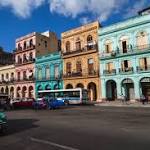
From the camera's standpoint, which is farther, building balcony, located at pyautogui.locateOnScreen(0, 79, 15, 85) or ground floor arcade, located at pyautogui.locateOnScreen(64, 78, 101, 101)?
building balcony, located at pyautogui.locateOnScreen(0, 79, 15, 85)

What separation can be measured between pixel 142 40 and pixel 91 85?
41.5 feet

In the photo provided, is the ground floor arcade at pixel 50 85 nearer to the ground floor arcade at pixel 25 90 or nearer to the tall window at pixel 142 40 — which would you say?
the ground floor arcade at pixel 25 90

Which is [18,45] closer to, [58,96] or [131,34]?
[58,96]

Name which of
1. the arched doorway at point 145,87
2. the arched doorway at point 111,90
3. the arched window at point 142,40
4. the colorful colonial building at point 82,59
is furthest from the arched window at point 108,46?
the arched doorway at point 145,87

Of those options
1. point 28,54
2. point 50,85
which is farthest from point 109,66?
point 28,54

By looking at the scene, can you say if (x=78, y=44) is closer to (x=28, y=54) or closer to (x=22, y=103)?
(x=28, y=54)

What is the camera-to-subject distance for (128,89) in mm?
40531

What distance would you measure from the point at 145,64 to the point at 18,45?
35.7 metres

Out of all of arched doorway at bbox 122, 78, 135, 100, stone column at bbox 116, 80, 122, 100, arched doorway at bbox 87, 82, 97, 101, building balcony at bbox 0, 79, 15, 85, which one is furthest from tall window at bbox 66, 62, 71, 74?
building balcony at bbox 0, 79, 15, 85

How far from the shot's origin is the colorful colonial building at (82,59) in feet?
147

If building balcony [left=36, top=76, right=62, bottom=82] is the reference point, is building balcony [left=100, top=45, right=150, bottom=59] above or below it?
above

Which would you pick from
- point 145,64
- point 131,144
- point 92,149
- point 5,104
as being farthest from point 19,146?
point 145,64

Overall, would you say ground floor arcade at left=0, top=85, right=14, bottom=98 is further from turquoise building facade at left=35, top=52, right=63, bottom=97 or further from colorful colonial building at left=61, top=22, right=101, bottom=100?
colorful colonial building at left=61, top=22, right=101, bottom=100

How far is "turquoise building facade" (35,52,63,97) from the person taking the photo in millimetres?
51031
